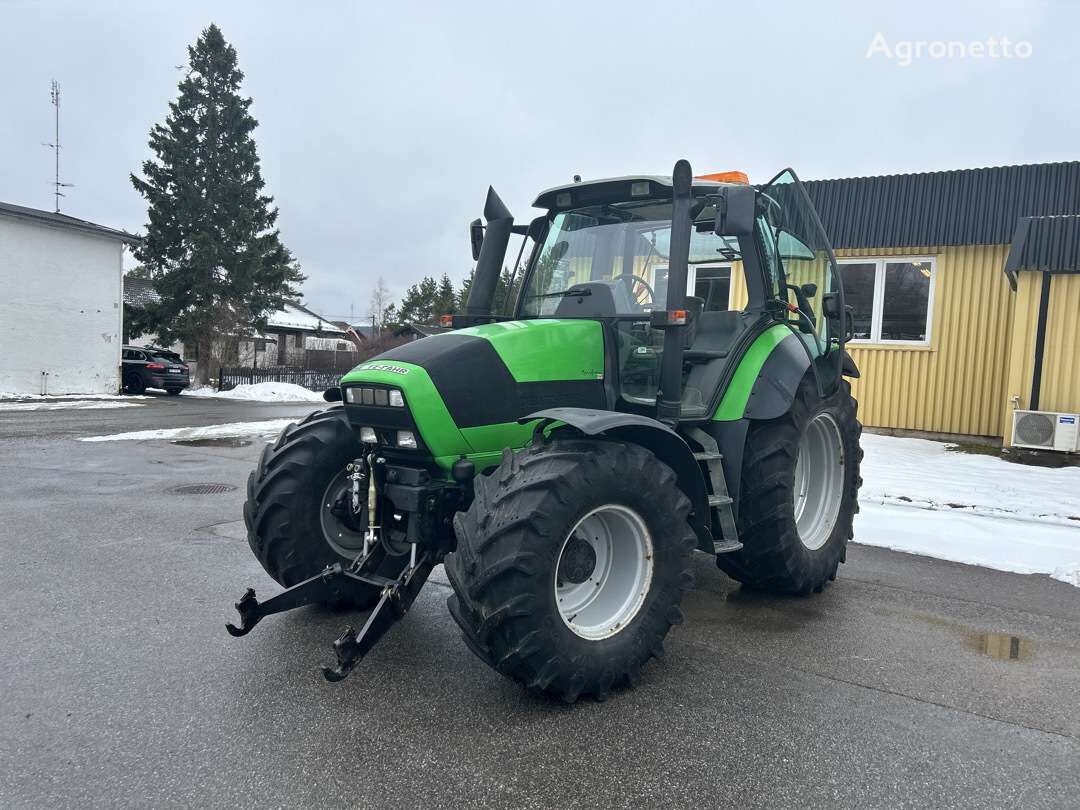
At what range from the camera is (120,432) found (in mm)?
14953

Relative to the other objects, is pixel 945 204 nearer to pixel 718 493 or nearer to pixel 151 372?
pixel 718 493

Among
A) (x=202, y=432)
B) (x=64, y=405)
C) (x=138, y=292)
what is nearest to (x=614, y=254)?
(x=202, y=432)

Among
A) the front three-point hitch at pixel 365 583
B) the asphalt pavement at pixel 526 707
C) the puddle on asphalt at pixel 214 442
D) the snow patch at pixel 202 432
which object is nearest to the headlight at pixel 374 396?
the front three-point hitch at pixel 365 583

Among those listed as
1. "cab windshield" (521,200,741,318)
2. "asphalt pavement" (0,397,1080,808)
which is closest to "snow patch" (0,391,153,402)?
"asphalt pavement" (0,397,1080,808)

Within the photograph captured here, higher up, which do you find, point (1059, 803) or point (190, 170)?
point (190, 170)

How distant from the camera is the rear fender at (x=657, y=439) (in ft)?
11.7

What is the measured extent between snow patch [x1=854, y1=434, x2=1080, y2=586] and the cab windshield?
11.4 feet

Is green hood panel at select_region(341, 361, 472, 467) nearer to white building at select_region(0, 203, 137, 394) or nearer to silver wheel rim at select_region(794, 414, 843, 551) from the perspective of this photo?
silver wheel rim at select_region(794, 414, 843, 551)

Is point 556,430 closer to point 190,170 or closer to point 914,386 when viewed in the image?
point 914,386

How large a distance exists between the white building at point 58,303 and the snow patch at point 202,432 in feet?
40.7

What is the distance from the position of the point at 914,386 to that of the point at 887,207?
9.15 ft

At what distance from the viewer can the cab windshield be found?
4.65 metres

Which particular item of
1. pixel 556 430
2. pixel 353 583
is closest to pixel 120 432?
pixel 353 583

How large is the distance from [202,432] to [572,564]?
13243 millimetres
